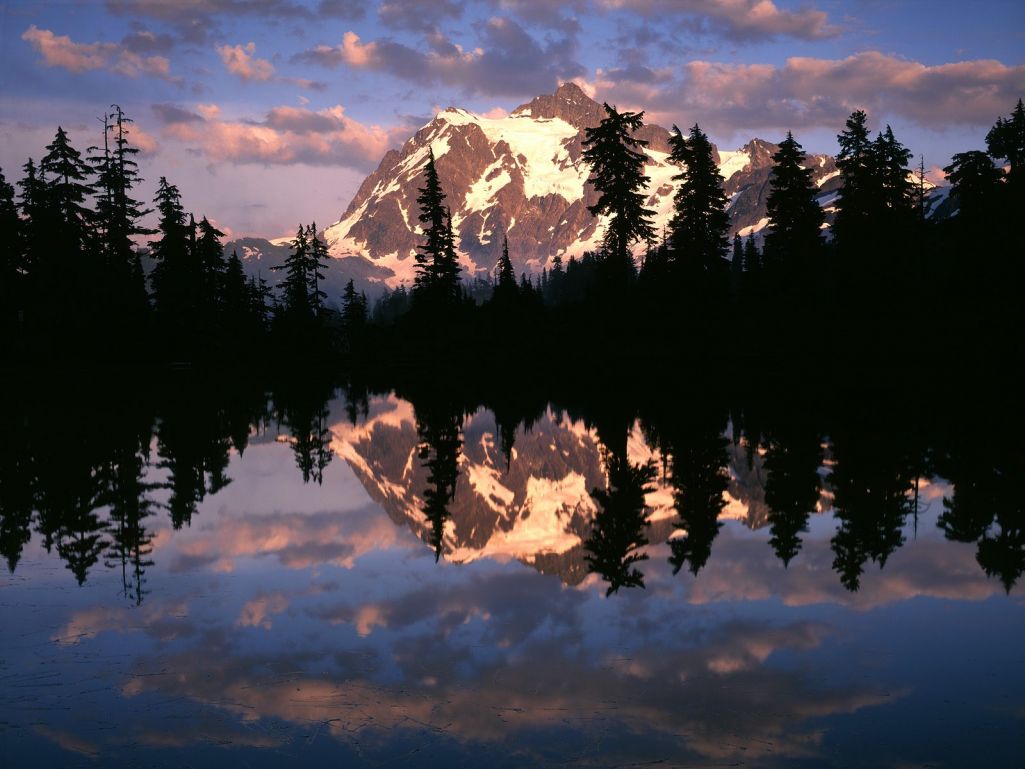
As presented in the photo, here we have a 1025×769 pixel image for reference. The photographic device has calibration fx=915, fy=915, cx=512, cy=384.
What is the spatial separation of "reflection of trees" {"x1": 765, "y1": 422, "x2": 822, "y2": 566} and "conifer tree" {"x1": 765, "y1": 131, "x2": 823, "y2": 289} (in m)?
29.8

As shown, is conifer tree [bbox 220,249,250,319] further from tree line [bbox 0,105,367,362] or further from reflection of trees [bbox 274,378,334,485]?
reflection of trees [bbox 274,378,334,485]

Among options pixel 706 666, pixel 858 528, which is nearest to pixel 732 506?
pixel 858 528

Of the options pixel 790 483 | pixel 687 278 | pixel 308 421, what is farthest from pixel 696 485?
pixel 687 278

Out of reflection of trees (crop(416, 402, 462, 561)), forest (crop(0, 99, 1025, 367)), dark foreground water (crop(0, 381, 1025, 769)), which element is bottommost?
dark foreground water (crop(0, 381, 1025, 769))

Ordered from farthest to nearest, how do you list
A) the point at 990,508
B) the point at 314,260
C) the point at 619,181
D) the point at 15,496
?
the point at 314,260 → the point at 619,181 → the point at 15,496 → the point at 990,508

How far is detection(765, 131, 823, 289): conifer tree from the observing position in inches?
2004

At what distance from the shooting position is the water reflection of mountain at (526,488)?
42.1 ft

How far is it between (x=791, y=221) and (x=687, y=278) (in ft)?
26.8

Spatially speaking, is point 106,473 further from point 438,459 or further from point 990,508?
point 990,508

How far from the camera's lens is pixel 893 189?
5247 cm

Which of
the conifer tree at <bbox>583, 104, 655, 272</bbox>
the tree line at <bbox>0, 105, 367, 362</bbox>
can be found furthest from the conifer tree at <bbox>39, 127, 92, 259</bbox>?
the conifer tree at <bbox>583, 104, 655, 272</bbox>

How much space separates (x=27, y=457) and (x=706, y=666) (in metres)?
17.5

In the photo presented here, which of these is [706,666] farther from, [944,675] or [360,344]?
[360,344]

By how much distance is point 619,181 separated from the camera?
53312 mm
